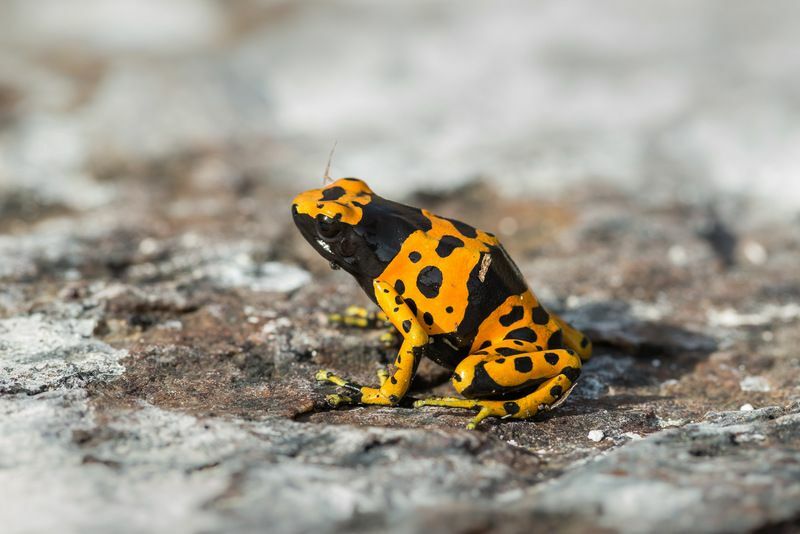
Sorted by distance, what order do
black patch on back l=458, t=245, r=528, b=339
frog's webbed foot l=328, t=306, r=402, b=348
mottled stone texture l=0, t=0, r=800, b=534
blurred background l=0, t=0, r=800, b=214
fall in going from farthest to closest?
1. blurred background l=0, t=0, r=800, b=214
2. frog's webbed foot l=328, t=306, r=402, b=348
3. black patch on back l=458, t=245, r=528, b=339
4. mottled stone texture l=0, t=0, r=800, b=534

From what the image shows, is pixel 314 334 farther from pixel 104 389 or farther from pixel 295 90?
pixel 295 90

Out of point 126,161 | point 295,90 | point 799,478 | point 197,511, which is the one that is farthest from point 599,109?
point 197,511

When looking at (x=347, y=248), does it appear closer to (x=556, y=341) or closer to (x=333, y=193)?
(x=333, y=193)

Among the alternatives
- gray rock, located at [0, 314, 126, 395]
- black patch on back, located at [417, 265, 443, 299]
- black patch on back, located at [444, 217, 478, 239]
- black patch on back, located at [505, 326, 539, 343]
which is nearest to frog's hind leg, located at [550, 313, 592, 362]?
black patch on back, located at [505, 326, 539, 343]

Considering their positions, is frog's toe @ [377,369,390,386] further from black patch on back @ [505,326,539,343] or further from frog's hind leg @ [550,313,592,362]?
frog's hind leg @ [550,313,592,362]

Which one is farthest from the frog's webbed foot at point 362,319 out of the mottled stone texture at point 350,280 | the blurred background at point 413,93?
the blurred background at point 413,93

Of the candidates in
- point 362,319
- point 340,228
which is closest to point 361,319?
point 362,319
